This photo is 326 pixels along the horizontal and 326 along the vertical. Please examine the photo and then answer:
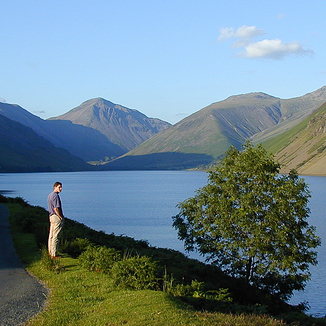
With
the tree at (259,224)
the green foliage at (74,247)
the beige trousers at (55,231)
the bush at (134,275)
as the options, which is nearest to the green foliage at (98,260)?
the bush at (134,275)

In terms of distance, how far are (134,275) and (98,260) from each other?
8.04ft

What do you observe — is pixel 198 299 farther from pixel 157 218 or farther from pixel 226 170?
pixel 157 218

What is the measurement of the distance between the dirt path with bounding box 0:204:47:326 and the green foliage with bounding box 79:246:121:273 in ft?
7.03

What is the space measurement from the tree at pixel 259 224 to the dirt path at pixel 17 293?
574 inches

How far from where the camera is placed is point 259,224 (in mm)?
29141

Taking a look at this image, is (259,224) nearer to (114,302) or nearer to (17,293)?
(114,302)

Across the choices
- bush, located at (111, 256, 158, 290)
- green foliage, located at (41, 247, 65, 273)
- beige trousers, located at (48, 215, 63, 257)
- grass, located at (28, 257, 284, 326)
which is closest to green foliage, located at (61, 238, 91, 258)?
beige trousers, located at (48, 215, 63, 257)

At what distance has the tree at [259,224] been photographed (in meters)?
28.8

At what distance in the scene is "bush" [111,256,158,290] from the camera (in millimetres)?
15164

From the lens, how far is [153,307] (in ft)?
40.7

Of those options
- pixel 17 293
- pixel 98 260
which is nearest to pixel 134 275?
pixel 98 260

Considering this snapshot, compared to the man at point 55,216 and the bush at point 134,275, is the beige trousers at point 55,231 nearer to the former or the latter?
the man at point 55,216

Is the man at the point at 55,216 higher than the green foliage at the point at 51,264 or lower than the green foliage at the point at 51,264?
higher

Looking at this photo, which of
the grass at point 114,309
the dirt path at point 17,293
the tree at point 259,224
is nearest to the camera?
the grass at point 114,309
